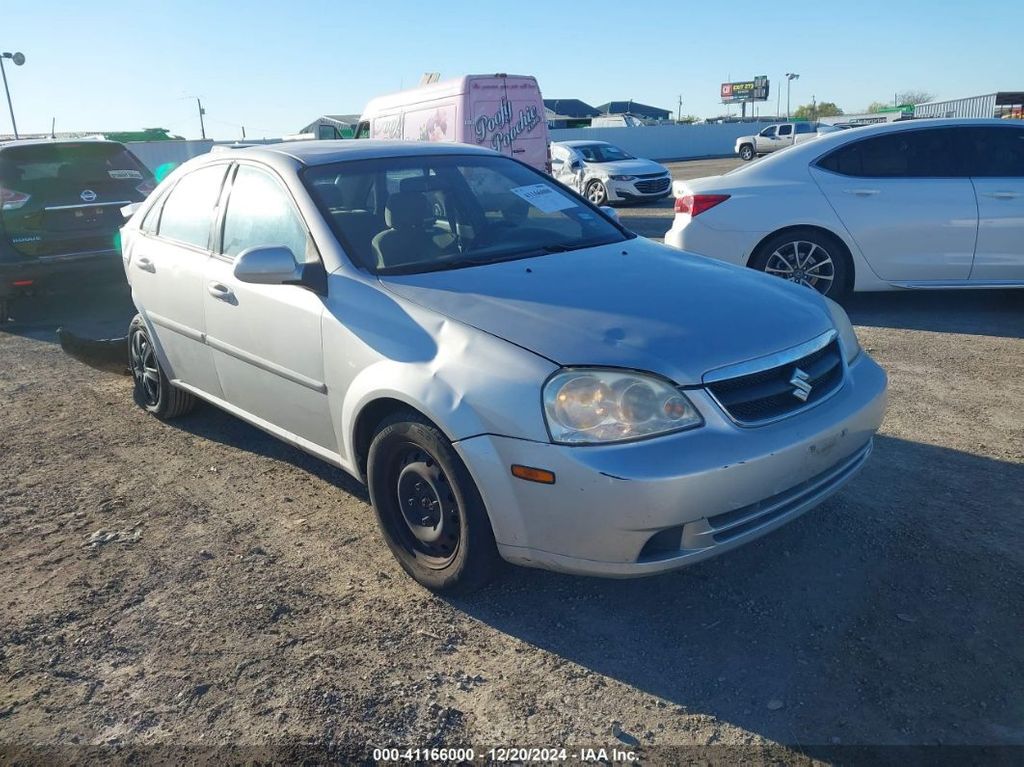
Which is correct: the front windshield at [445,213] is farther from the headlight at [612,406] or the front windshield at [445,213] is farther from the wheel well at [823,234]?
the wheel well at [823,234]

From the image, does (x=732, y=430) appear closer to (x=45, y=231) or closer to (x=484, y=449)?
(x=484, y=449)

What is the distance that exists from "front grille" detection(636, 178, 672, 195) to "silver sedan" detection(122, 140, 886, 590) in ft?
48.2

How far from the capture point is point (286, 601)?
3.21m

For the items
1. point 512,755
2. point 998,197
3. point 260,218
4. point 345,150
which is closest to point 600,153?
point 998,197

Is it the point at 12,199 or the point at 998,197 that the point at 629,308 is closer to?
the point at 998,197

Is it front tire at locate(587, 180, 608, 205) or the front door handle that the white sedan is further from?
front tire at locate(587, 180, 608, 205)

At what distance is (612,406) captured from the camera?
2.70 meters

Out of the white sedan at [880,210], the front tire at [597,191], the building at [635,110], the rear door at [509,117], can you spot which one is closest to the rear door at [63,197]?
the white sedan at [880,210]

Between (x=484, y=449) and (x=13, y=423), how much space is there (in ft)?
13.2

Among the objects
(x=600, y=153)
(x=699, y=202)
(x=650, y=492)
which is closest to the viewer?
(x=650, y=492)

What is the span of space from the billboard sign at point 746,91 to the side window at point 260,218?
90.1 metres

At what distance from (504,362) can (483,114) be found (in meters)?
11.3

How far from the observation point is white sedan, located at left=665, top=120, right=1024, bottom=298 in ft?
21.3

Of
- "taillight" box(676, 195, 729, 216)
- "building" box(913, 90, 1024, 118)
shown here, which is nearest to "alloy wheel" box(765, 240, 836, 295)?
"taillight" box(676, 195, 729, 216)
